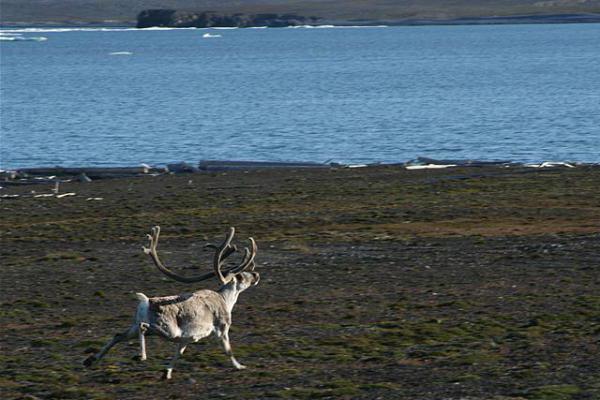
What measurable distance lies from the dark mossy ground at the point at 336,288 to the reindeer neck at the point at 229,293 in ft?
2.06

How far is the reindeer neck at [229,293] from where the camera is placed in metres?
12.2

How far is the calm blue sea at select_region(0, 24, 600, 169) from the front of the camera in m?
46.2

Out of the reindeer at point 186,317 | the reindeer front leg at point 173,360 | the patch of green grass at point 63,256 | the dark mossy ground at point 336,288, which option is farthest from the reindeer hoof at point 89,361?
the patch of green grass at point 63,256

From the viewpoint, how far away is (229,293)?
485 inches

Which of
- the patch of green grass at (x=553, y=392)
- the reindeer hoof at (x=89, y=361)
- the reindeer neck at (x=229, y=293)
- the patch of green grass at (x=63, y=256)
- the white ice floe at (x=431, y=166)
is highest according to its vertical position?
the reindeer neck at (x=229, y=293)

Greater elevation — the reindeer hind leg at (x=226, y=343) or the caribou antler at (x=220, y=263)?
the caribou antler at (x=220, y=263)

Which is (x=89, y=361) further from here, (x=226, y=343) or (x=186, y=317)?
(x=226, y=343)

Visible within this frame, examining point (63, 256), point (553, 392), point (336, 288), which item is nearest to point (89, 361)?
point (553, 392)

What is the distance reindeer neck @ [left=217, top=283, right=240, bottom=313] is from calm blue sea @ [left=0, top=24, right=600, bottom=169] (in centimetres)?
2909

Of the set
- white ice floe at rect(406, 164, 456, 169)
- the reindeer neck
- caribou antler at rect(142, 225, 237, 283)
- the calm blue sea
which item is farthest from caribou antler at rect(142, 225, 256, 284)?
the calm blue sea

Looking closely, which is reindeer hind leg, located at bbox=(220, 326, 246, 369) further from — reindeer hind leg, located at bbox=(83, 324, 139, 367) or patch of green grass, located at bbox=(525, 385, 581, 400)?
patch of green grass, located at bbox=(525, 385, 581, 400)

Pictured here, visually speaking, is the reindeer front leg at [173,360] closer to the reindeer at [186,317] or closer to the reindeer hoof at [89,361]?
the reindeer at [186,317]

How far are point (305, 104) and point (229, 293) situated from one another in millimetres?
59984

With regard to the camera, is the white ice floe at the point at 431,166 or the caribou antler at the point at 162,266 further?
the white ice floe at the point at 431,166
